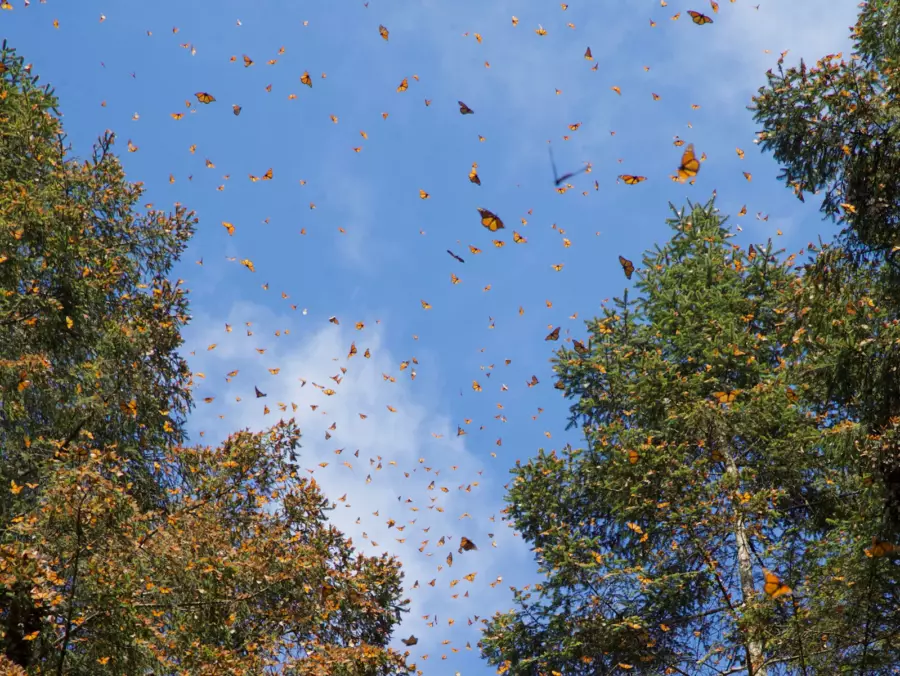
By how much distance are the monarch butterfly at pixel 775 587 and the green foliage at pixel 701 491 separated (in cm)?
15

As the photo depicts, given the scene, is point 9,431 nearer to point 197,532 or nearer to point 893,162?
point 197,532

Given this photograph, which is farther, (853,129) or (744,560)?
(744,560)

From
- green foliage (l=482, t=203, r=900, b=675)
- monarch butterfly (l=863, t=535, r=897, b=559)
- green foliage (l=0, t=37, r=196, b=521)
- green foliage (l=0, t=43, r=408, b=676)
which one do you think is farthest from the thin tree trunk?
green foliage (l=0, t=37, r=196, b=521)

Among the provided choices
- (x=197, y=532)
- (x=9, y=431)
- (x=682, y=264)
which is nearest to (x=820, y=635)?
(x=197, y=532)

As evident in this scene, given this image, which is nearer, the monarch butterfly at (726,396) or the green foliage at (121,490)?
the green foliage at (121,490)

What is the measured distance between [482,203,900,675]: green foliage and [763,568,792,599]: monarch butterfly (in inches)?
5.8

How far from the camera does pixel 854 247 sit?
332 inches

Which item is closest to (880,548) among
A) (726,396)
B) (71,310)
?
(726,396)

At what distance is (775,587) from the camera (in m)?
9.22

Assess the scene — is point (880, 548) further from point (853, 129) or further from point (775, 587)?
point (853, 129)

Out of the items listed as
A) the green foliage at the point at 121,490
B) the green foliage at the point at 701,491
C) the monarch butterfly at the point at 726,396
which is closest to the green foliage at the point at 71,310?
the green foliage at the point at 121,490

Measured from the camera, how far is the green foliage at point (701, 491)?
8.34m

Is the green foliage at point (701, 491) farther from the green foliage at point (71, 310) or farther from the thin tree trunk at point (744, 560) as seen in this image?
the green foliage at point (71, 310)

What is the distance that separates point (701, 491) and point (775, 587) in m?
1.93
